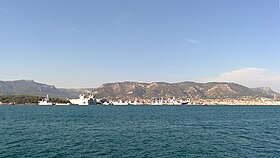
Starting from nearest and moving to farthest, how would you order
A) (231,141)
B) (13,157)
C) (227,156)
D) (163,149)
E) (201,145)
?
(13,157) → (227,156) → (163,149) → (201,145) → (231,141)

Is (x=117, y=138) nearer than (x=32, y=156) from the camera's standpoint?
No

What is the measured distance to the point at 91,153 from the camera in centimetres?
4400

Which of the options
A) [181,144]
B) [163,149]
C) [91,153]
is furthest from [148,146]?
[91,153]

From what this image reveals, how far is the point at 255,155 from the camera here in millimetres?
44969

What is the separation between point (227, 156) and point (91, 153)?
19916 mm

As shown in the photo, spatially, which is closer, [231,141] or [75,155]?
[75,155]

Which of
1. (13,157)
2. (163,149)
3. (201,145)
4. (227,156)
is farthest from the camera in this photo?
(201,145)

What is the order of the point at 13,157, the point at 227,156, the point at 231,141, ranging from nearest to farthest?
1. the point at 13,157
2. the point at 227,156
3. the point at 231,141

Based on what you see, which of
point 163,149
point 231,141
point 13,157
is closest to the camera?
point 13,157

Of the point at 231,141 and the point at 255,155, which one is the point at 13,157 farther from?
the point at 231,141

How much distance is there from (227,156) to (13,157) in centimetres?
3006

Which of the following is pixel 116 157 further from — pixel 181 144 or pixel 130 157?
pixel 181 144

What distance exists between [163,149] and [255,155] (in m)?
13.9

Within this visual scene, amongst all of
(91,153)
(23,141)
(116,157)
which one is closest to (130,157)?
(116,157)
